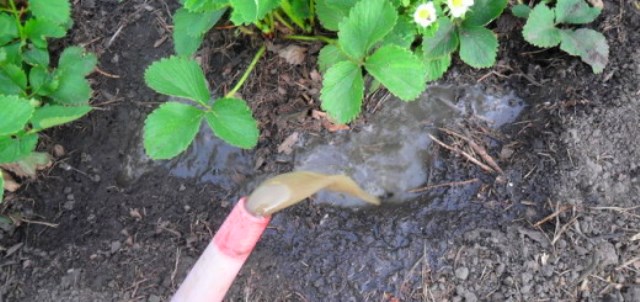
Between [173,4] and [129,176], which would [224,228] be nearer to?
[129,176]

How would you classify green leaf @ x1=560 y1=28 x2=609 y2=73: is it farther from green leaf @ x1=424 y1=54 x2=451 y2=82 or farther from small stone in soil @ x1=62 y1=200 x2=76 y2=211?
small stone in soil @ x1=62 y1=200 x2=76 y2=211

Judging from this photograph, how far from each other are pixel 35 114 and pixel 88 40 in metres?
0.42

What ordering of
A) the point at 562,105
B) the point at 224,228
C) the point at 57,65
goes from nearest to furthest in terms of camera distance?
the point at 224,228
the point at 562,105
the point at 57,65

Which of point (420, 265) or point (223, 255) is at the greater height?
point (223, 255)

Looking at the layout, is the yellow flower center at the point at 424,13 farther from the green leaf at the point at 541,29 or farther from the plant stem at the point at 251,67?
the plant stem at the point at 251,67

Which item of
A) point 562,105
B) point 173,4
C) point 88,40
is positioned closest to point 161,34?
point 173,4

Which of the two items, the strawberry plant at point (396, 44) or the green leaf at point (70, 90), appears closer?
the strawberry plant at point (396, 44)

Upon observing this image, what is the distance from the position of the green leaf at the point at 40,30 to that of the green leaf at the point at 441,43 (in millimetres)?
1031

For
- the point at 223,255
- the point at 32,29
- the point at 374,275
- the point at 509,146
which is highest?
the point at 32,29

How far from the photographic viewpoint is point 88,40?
1945mm

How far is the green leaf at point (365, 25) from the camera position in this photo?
4.54 ft

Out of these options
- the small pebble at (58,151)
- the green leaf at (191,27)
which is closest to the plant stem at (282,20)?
the green leaf at (191,27)

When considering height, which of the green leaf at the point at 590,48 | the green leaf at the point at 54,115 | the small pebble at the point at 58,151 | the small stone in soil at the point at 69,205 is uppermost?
the green leaf at the point at 54,115

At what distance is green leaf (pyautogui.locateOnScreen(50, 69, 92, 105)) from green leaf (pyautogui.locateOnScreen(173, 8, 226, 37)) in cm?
33
